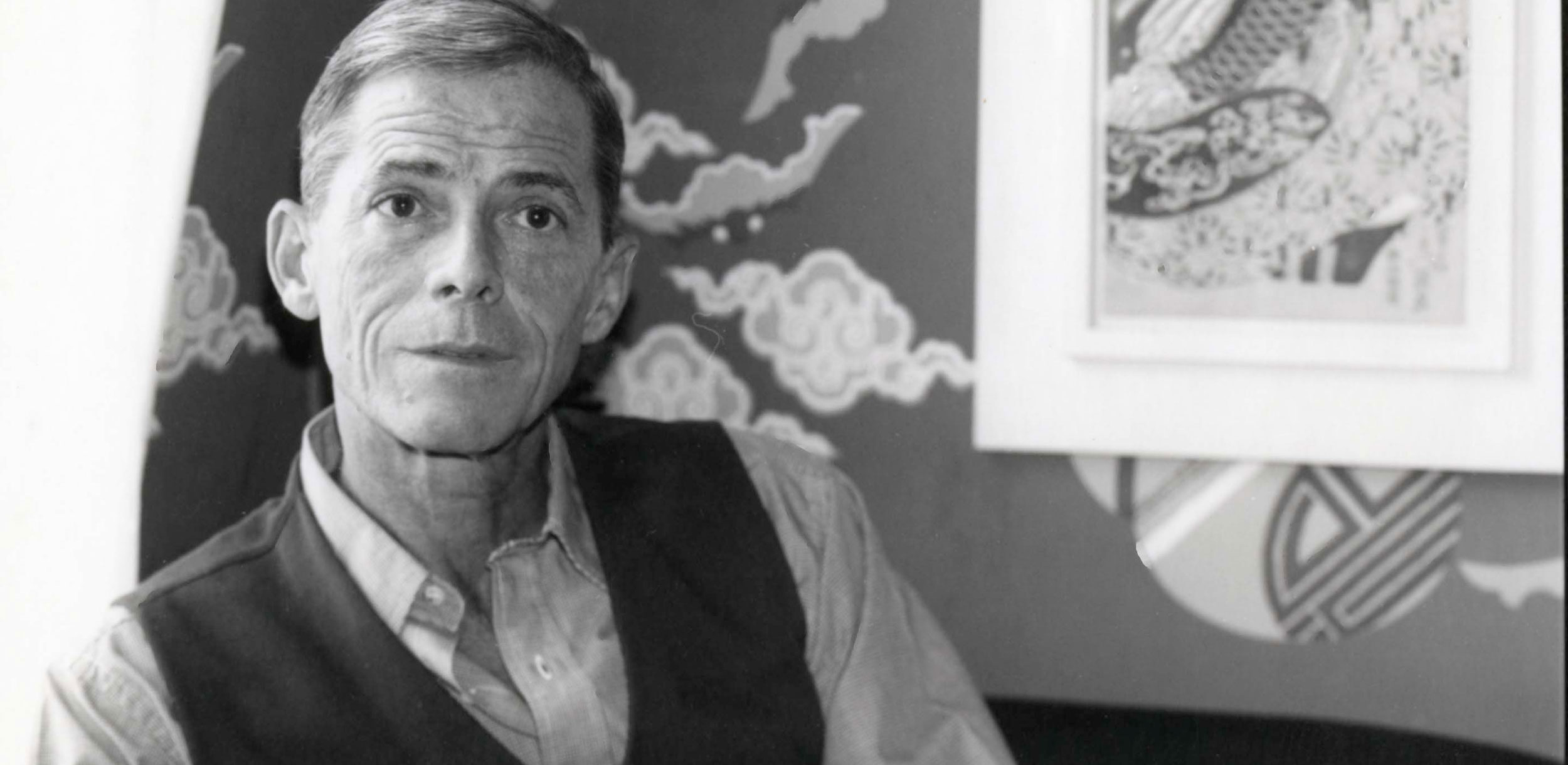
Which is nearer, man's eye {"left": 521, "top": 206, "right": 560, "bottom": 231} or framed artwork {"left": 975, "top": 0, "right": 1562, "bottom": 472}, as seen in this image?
man's eye {"left": 521, "top": 206, "right": 560, "bottom": 231}

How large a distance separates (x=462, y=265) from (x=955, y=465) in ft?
1.43

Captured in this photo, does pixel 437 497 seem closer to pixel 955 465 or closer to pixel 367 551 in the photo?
pixel 367 551

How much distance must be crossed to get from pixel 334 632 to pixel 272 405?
0.20m

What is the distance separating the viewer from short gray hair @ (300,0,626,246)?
87 cm

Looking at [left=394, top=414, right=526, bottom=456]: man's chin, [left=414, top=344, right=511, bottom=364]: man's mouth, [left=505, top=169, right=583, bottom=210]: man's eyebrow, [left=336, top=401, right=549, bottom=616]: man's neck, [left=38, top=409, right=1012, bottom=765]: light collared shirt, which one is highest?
[left=505, top=169, right=583, bottom=210]: man's eyebrow

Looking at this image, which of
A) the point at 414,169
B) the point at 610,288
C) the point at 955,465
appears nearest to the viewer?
the point at 414,169

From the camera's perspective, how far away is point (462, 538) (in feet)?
3.03

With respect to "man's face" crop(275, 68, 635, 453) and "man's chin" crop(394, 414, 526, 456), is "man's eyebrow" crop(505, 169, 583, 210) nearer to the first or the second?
"man's face" crop(275, 68, 635, 453)

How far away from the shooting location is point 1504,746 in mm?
1060

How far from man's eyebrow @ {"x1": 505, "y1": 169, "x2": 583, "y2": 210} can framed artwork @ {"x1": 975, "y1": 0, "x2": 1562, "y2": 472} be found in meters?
0.32

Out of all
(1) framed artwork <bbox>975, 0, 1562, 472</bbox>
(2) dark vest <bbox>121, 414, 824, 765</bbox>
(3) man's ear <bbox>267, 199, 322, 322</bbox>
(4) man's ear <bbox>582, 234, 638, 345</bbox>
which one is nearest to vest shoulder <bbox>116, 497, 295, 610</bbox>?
(2) dark vest <bbox>121, 414, 824, 765</bbox>

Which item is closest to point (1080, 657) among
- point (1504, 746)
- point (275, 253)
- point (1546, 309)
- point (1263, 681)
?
point (1263, 681)

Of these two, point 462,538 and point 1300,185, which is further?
point 1300,185

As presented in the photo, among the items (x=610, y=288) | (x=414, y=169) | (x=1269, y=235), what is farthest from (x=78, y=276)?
(x=1269, y=235)
